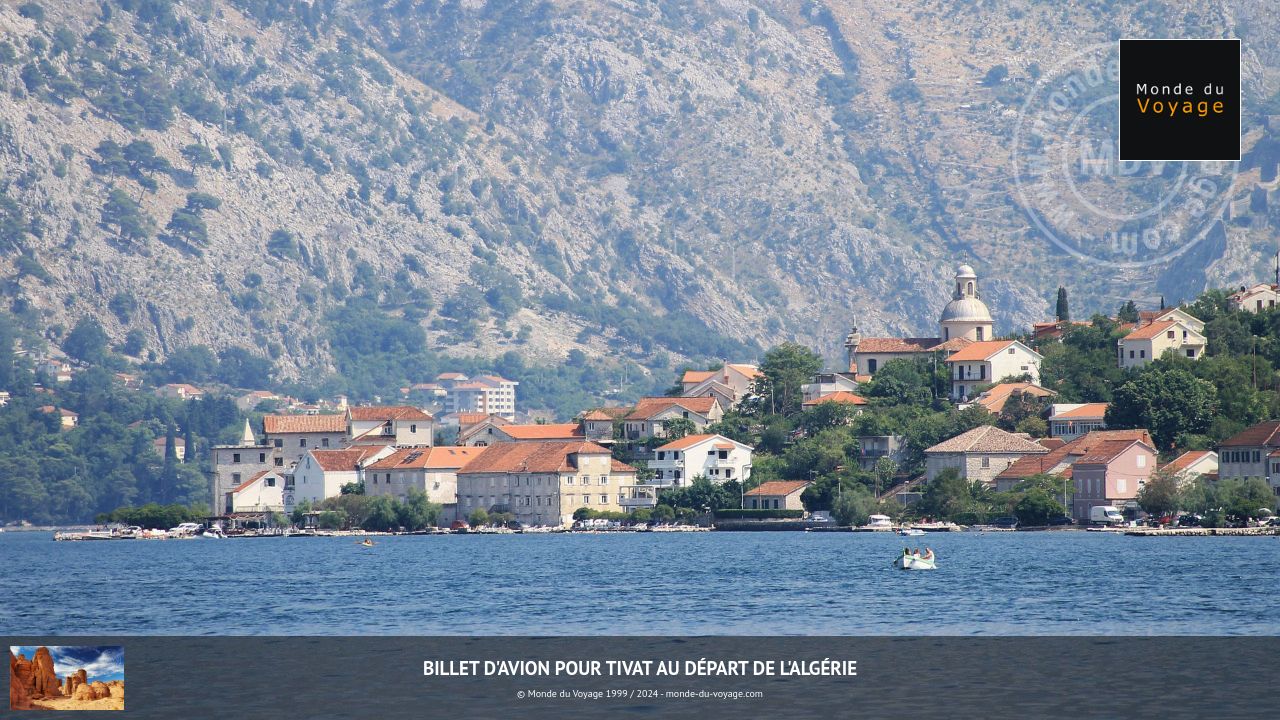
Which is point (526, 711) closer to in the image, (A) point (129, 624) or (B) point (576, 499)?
(A) point (129, 624)

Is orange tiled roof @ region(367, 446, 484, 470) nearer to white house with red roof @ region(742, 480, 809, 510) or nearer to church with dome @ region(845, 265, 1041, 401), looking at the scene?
white house with red roof @ region(742, 480, 809, 510)

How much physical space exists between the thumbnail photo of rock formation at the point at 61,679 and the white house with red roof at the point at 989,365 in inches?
4975

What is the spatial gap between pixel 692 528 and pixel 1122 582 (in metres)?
69.5

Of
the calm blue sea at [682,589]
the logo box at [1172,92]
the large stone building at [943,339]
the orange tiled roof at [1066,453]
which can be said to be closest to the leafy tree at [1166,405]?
→ the orange tiled roof at [1066,453]

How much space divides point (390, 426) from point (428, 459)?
1876 cm

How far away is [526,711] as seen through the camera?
40.4m

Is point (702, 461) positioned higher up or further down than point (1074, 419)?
further down

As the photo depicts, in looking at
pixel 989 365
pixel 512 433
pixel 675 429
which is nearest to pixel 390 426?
pixel 512 433

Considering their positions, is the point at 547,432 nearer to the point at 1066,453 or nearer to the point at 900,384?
the point at 900,384

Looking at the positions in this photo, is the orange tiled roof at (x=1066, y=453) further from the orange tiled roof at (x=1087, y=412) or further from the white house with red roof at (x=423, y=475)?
the white house with red roof at (x=423, y=475)

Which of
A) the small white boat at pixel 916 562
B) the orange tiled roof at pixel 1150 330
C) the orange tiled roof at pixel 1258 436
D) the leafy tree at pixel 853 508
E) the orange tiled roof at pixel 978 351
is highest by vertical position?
the orange tiled roof at pixel 1150 330

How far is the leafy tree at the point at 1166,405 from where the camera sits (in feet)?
437

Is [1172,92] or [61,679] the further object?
[1172,92]

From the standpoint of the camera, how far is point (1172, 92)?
98438 millimetres
